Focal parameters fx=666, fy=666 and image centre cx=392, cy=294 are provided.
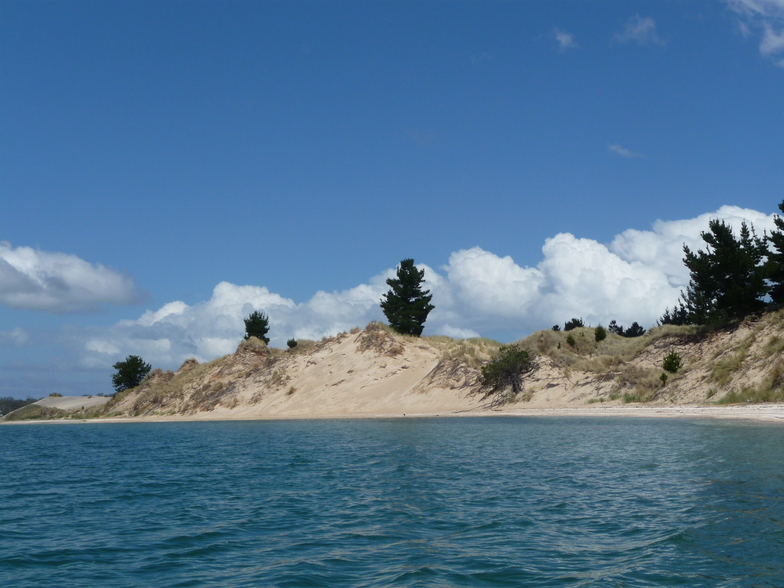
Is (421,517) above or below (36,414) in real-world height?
below

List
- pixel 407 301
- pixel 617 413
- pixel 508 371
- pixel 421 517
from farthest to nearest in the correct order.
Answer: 1. pixel 407 301
2. pixel 508 371
3. pixel 617 413
4. pixel 421 517

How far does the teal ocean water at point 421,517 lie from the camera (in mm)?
9812

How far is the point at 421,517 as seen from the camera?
13633 millimetres

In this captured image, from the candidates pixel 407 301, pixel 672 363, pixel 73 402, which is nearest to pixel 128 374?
pixel 73 402

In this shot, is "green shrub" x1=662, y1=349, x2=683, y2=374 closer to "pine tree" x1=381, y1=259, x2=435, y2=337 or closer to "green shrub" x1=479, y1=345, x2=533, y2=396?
"green shrub" x1=479, y1=345, x2=533, y2=396

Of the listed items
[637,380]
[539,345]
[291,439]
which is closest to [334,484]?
[291,439]

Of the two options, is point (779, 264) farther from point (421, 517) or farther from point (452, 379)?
point (421, 517)

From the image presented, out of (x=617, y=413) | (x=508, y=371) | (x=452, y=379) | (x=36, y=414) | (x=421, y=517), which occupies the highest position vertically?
(x=508, y=371)

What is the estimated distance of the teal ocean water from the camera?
→ 9812 millimetres

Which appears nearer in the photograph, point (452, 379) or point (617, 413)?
point (617, 413)

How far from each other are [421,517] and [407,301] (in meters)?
70.5

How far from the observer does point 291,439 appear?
3522 centimetres

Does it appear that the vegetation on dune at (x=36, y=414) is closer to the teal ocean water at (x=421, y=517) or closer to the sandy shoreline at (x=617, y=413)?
the sandy shoreline at (x=617, y=413)

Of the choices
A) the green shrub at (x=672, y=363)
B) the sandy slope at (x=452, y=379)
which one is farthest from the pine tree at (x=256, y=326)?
the green shrub at (x=672, y=363)
